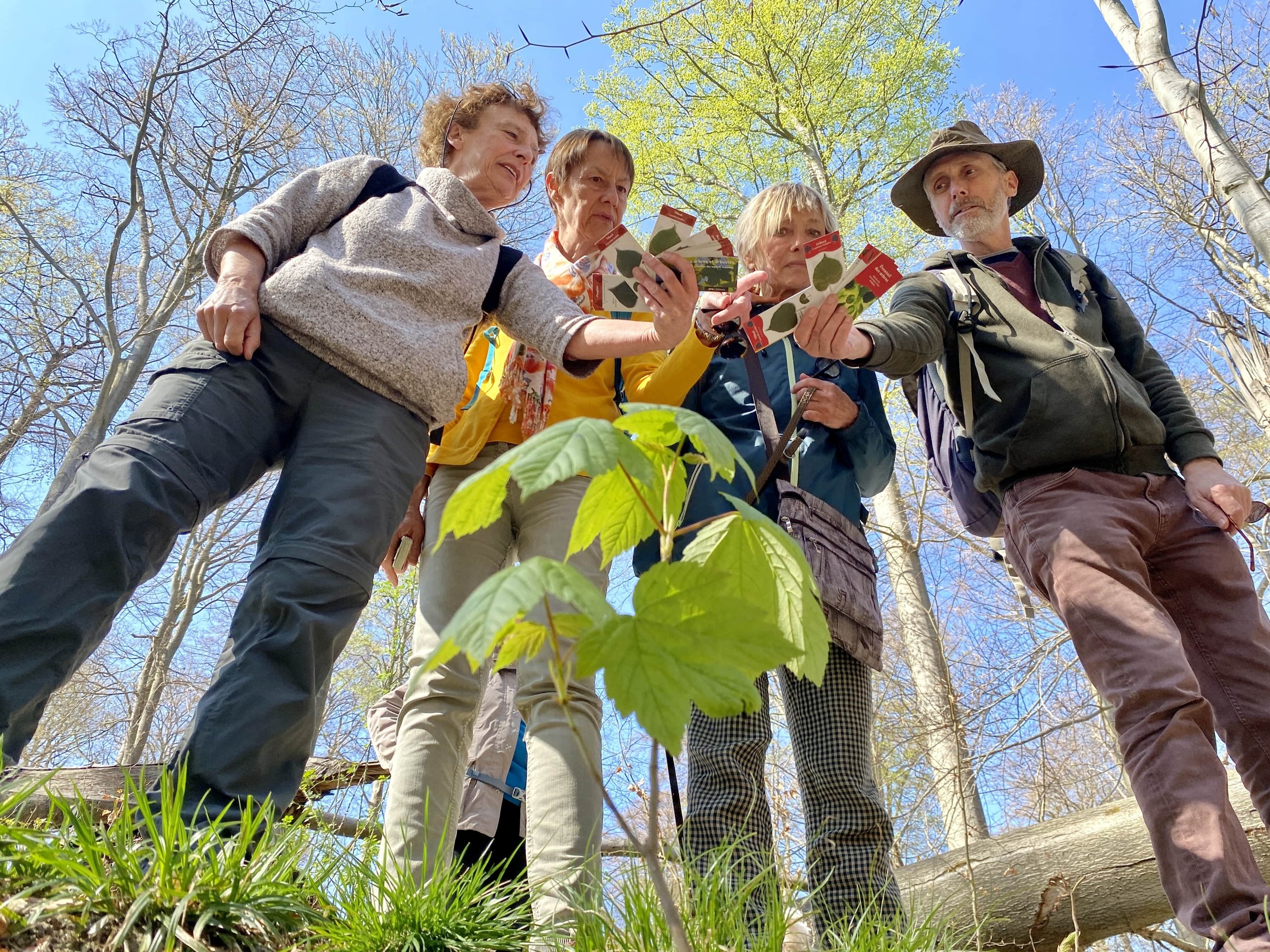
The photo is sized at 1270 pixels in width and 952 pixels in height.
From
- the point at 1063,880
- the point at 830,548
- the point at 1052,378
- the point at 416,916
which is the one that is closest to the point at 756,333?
the point at 830,548

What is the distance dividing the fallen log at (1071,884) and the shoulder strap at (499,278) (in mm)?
2433

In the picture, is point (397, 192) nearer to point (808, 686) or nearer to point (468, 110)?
point (468, 110)

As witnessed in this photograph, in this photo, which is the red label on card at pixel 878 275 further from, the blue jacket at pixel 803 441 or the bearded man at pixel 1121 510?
the blue jacket at pixel 803 441

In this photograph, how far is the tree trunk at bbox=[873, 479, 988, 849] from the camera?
193 inches

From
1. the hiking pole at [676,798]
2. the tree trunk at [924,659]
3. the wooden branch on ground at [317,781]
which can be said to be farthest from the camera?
the tree trunk at [924,659]

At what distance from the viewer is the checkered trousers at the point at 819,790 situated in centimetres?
188

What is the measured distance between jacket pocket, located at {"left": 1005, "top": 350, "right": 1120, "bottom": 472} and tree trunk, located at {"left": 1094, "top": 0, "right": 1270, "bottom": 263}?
217cm

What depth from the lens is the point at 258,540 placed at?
5.31 ft

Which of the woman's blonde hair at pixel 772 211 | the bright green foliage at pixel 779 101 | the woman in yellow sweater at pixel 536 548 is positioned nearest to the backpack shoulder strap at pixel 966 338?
the woman's blonde hair at pixel 772 211

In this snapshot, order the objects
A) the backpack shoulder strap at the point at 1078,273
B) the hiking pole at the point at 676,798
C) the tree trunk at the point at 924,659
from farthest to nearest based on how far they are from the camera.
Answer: the tree trunk at the point at 924,659 < the backpack shoulder strap at the point at 1078,273 < the hiking pole at the point at 676,798

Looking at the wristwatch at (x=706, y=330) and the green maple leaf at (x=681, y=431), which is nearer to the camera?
the green maple leaf at (x=681, y=431)

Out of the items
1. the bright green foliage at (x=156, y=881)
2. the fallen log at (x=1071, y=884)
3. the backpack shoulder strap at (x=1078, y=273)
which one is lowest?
the fallen log at (x=1071, y=884)

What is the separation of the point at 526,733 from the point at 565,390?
39.4 inches

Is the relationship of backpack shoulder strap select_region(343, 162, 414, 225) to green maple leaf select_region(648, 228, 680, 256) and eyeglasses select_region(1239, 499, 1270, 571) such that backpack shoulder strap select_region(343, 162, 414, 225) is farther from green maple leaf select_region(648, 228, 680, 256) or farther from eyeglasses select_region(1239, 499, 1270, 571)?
eyeglasses select_region(1239, 499, 1270, 571)
